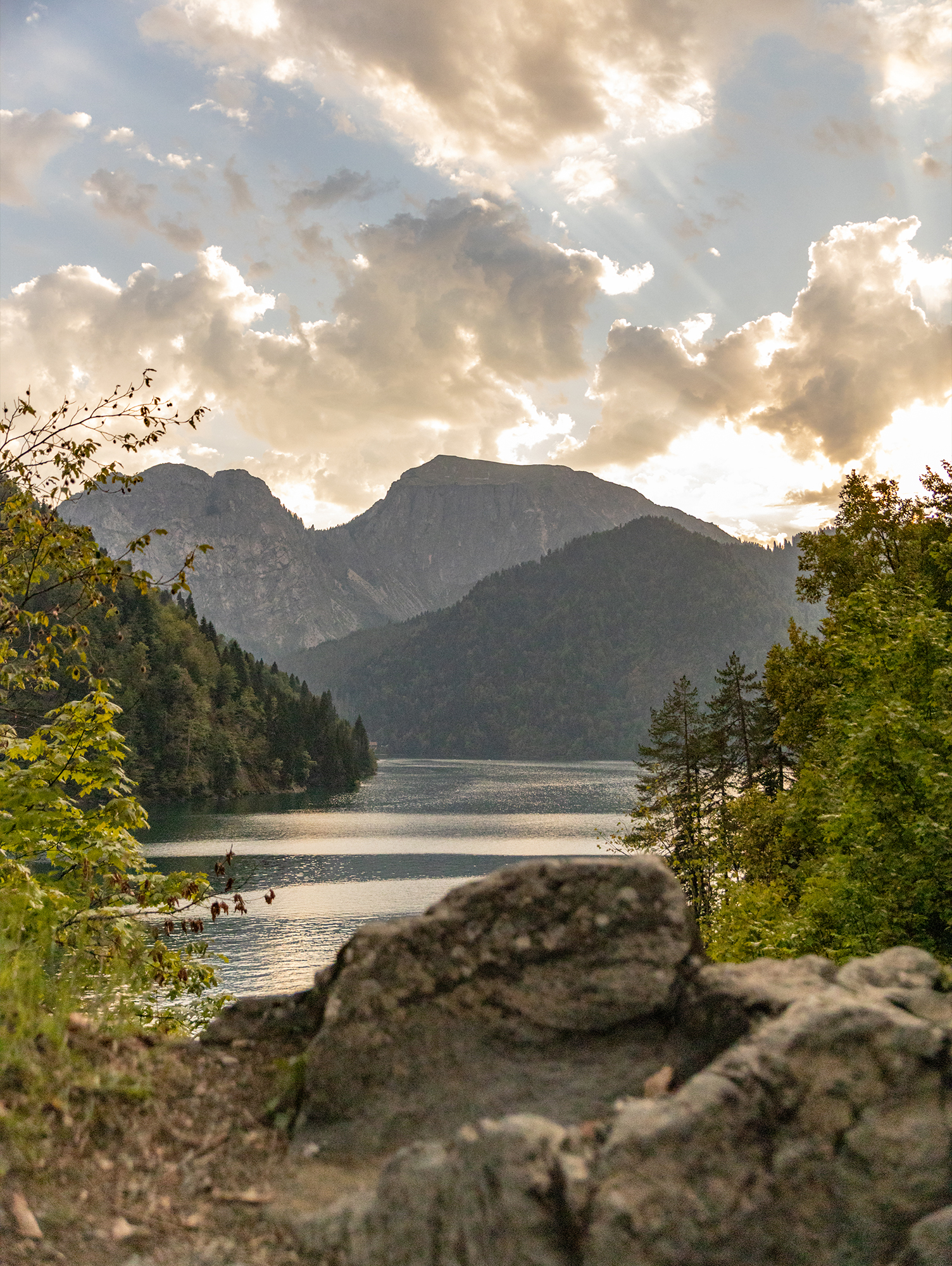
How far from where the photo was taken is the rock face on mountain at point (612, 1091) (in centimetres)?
395

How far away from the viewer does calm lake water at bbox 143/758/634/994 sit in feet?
151

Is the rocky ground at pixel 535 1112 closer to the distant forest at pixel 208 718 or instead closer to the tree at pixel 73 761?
the tree at pixel 73 761

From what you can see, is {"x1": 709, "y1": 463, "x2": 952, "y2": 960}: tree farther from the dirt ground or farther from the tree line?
the dirt ground

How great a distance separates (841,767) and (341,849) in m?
71.2

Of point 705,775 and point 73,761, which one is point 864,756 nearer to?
point 73,761

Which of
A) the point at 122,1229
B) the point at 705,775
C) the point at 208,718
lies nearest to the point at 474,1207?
the point at 122,1229

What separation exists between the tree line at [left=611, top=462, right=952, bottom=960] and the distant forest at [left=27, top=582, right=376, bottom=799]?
76.5m

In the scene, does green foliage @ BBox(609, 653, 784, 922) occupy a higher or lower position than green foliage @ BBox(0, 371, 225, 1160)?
lower

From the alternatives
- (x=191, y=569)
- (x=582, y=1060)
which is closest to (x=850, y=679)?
(x=191, y=569)

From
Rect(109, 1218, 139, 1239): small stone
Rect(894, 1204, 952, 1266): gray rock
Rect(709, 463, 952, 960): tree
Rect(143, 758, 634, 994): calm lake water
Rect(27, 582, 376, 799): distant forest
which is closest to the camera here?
Rect(894, 1204, 952, 1266): gray rock

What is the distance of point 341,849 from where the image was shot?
8331 cm

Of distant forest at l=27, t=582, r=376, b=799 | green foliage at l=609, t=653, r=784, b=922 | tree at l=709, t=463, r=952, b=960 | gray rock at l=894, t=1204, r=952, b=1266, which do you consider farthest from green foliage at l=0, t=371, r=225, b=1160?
distant forest at l=27, t=582, r=376, b=799

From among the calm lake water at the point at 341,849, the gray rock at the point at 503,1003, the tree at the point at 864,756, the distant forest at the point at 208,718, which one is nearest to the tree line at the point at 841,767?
the tree at the point at 864,756

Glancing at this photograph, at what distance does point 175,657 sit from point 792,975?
138362 mm
